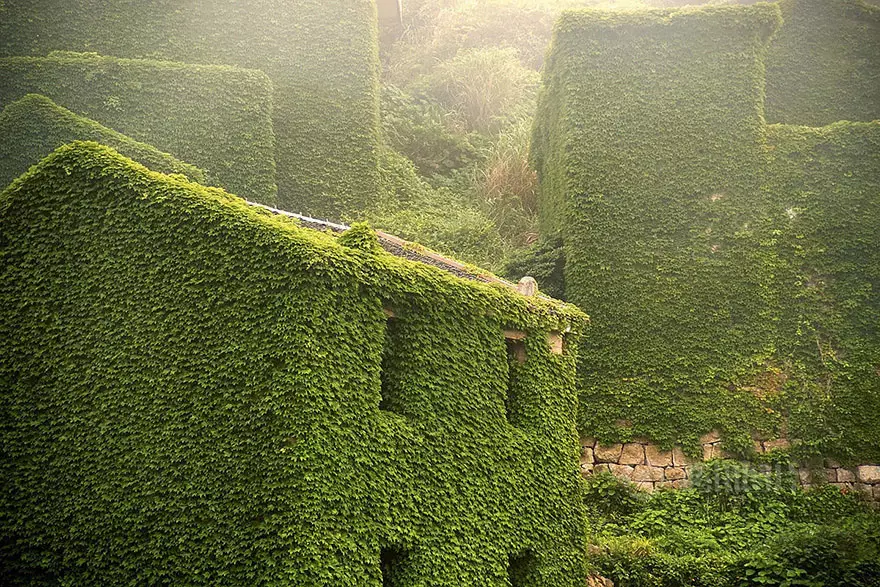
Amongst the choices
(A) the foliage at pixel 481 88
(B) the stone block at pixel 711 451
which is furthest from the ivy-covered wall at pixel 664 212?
(A) the foliage at pixel 481 88

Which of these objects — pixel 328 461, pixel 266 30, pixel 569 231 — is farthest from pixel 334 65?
pixel 328 461

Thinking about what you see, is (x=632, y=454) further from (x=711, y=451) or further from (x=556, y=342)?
(x=556, y=342)

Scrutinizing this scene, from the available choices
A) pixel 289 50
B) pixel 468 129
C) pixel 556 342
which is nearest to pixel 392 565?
pixel 556 342

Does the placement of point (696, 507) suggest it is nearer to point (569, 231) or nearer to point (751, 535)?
point (751, 535)

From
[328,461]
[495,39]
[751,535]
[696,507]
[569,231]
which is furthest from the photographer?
[495,39]

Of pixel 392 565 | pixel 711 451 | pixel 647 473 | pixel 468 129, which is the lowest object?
pixel 392 565
